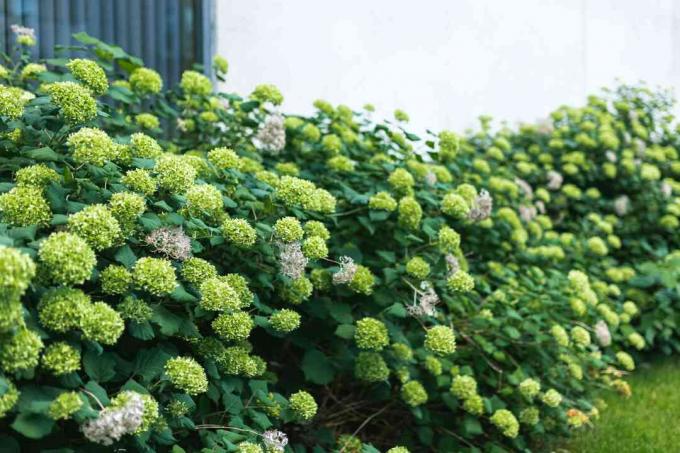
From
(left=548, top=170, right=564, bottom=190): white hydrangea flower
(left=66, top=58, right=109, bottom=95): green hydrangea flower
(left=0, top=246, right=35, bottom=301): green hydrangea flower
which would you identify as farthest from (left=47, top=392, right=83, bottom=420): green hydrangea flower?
(left=548, top=170, right=564, bottom=190): white hydrangea flower

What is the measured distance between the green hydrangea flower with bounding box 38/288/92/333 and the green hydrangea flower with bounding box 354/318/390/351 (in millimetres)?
1284

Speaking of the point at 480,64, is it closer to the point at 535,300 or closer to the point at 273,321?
the point at 535,300

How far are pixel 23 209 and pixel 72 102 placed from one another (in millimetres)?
381

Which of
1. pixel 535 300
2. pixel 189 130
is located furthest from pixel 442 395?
pixel 189 130

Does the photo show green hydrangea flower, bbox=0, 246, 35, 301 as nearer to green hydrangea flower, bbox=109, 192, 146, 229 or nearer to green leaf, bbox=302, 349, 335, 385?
green hydrangea flower, bbox=109, 192, 146, 229

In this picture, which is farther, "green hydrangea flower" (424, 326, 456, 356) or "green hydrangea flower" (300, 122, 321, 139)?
"green hydrangea flower" (300, 122, 321, 139)

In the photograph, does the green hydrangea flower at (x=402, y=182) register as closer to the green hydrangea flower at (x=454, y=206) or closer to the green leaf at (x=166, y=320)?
the green hydrangea flower at (x=454, y=206)

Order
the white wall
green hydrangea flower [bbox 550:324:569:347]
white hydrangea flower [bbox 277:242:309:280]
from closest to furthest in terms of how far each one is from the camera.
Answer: white hydrangea flower [bbox 277:242:309:280] < green hydrangea flower [bbox 550:324:569:347] < the white wall

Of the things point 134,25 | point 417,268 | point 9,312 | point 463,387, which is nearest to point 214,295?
point 9,312

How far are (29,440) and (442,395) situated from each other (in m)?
1.80

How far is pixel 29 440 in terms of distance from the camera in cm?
218

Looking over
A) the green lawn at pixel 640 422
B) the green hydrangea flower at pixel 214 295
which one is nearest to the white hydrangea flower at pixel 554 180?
the green lawn at pixel 640 422


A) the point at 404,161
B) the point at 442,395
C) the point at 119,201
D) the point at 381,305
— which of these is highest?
the point at 119,201

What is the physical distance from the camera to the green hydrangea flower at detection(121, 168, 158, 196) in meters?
2.37
